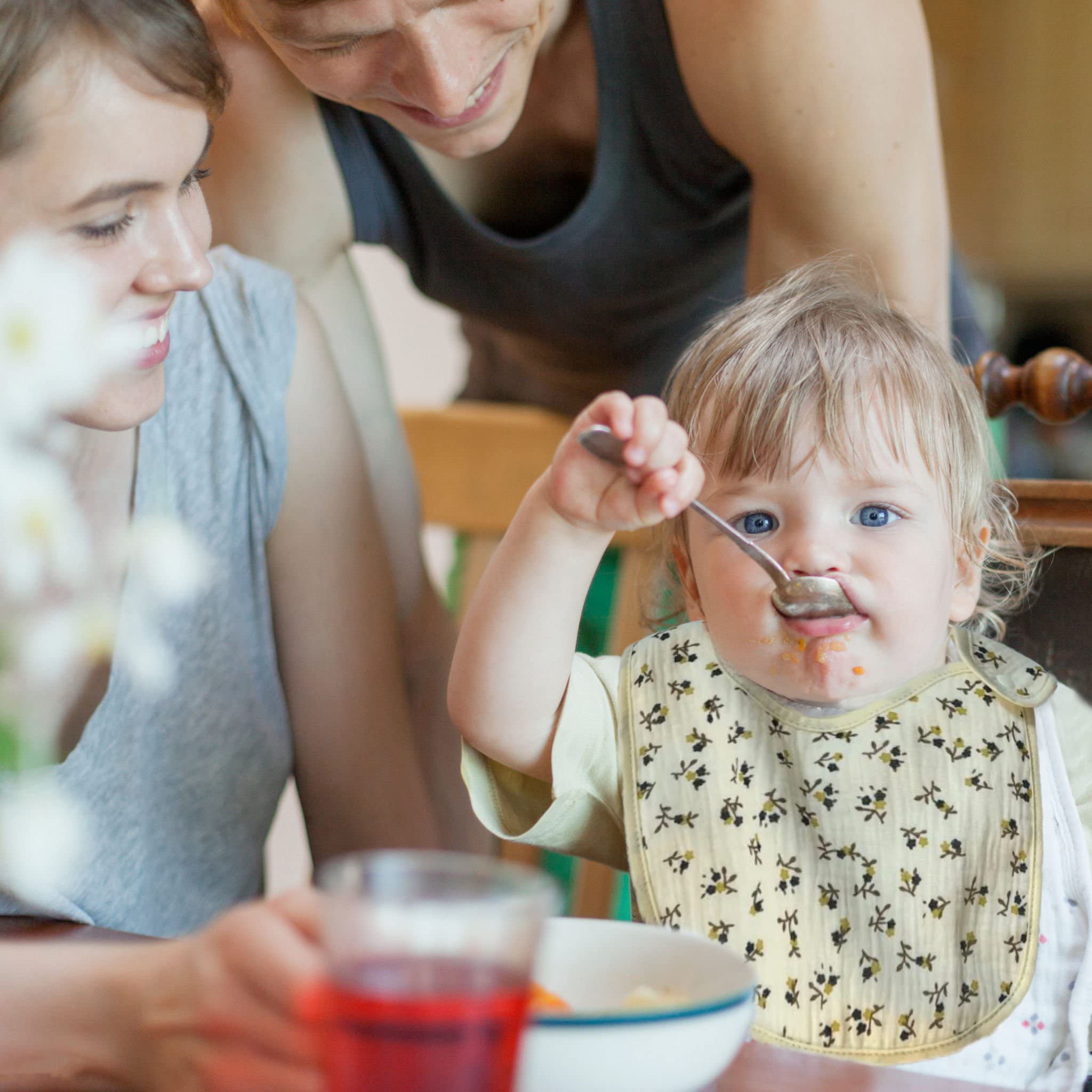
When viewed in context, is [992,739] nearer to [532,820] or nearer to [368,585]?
[532,820]

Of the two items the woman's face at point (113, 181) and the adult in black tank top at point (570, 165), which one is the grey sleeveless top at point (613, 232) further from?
the woman's face at point (113, 181)

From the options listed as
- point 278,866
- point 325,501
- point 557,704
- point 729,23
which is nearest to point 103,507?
point 325,501

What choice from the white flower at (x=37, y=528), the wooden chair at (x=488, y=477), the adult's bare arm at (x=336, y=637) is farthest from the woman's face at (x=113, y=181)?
the wooden chair at (x=488, y=477)

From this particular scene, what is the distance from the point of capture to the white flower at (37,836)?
2.56ft

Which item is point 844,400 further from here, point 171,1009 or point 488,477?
point 488,477

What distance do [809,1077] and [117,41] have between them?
1.97 feet

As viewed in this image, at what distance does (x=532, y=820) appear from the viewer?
0.72m

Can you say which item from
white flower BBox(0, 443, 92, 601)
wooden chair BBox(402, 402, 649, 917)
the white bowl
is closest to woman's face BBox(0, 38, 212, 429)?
white flower BBox(0, 443, 92, 601)

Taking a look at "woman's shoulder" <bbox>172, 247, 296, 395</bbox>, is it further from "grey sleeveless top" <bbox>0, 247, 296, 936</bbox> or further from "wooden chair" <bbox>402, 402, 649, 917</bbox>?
"wooden chair" <bbox>402, 402, 649, 917</bbox>

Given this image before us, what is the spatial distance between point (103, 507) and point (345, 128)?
362 mm

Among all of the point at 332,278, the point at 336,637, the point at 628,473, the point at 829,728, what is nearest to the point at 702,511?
the point at 628,473

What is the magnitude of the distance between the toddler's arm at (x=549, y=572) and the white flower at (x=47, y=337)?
26 centimetres

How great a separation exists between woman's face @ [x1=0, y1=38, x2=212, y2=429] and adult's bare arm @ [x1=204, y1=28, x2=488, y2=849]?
0.81 ft

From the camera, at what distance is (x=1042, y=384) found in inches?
32.8
